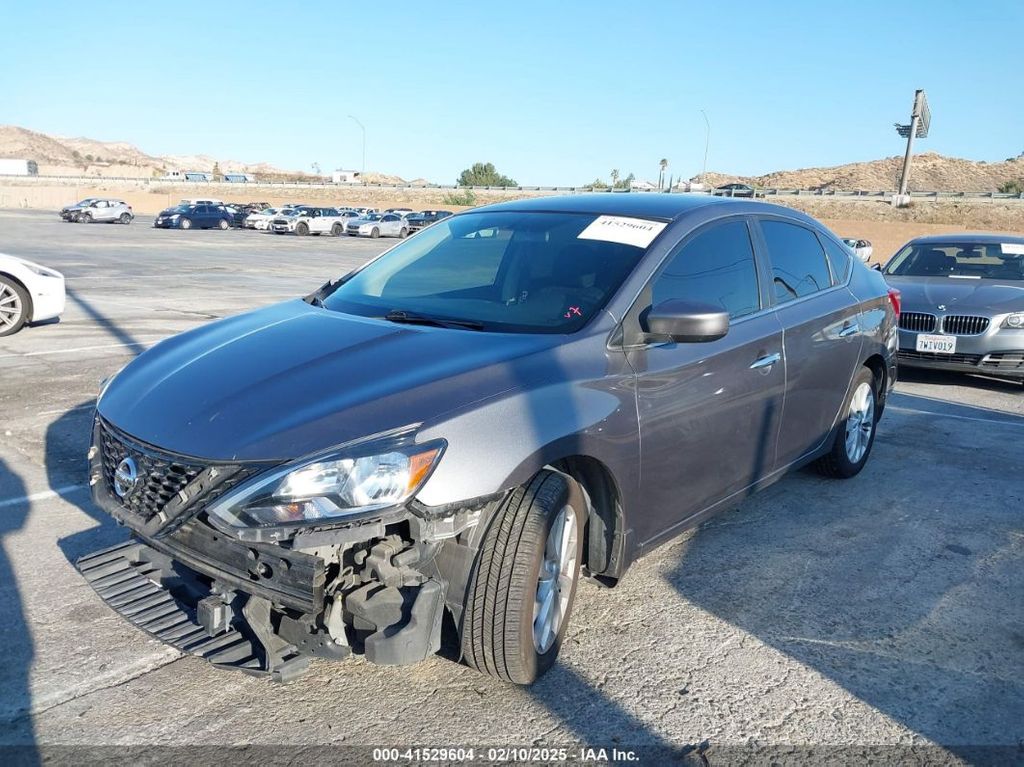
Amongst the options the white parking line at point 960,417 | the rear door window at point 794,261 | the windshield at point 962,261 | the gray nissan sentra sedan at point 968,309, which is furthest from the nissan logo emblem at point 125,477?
the windshield at point 962,261

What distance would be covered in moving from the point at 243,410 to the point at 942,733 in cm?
259

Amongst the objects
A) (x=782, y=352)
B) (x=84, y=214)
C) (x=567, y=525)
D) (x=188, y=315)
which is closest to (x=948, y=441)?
(x=782, y=352)

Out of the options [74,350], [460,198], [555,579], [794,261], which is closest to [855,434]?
[794,261]

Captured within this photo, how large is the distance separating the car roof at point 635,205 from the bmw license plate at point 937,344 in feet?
15.1

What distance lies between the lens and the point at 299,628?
8.76ft

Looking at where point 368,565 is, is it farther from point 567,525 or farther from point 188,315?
Answer: point 188,315

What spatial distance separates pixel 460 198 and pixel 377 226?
46.3 m

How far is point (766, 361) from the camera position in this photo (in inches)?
167

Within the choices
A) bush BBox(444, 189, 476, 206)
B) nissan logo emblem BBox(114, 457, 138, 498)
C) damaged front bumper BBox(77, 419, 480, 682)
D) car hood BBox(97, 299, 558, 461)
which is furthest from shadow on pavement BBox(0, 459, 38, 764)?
bush BBox(444, 189, 476, 206)

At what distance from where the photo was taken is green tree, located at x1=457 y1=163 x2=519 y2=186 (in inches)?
4838

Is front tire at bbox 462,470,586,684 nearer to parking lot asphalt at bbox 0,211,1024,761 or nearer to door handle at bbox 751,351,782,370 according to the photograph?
parking lot asphalt at bbox 0,211,1024,761

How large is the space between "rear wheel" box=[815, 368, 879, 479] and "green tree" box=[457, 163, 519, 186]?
118531 millimetres

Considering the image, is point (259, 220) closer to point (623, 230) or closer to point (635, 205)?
point (635, 205)

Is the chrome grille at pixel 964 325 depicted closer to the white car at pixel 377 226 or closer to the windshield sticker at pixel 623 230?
the windshield sticker at pixel 623 230
